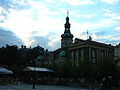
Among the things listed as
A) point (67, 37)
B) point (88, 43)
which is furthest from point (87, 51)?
point (67, 37)

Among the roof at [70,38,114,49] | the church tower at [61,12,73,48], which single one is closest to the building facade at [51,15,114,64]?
the roof at [70,38,114,49]

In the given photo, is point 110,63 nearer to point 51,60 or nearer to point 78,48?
point 78,48

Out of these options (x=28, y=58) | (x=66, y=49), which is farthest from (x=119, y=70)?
(x=28, y=58)

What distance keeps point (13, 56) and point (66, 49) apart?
2267cm

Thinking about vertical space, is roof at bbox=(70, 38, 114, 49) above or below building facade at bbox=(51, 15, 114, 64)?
above

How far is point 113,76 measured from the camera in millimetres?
56719

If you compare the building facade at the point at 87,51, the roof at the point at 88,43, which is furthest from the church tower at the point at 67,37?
the roof at the point at 88,43

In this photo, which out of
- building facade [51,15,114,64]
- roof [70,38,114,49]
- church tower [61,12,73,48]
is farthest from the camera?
church tower [61,12,73,48]

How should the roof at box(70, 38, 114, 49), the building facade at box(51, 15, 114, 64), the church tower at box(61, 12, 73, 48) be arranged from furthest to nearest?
the church tower at box(61, 12, 73, 48) → the building facade at box(51, 15, 114, 64) → the roof at box(70, 38, 114, 49)

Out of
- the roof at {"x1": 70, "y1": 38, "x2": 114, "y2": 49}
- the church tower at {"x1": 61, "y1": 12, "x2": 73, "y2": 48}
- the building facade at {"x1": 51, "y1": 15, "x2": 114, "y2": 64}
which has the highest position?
the church tower at {"x1": 61, "y1": 12, "x2": 73, "y2": 48}

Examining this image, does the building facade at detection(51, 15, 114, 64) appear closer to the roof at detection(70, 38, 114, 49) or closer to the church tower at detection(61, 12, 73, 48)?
the roof at detection(70, 38, 114, 49)

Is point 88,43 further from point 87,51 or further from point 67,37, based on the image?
point 67,37

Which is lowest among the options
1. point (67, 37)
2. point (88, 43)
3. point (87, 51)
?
point (87, 51)

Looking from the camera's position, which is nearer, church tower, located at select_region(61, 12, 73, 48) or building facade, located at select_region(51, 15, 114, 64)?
building facade, located at select_region(51, 15, 114, 64)
